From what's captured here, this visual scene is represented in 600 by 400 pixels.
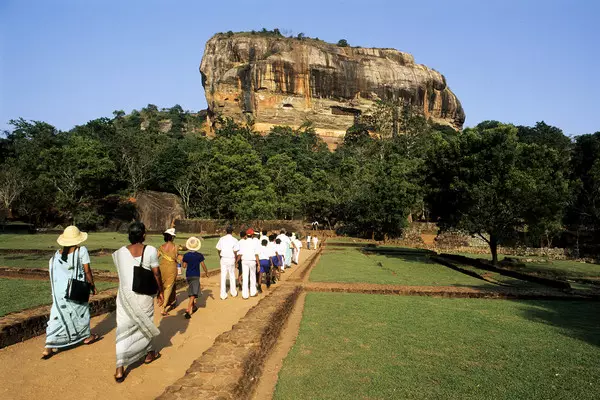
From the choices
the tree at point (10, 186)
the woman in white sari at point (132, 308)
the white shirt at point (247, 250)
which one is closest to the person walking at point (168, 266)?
the white shirt at point (247, 250)

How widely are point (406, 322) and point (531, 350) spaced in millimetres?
1831

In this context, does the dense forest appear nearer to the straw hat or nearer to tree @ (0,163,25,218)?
tree @ (0,163,25,218)

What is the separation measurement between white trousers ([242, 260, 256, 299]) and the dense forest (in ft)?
40.7

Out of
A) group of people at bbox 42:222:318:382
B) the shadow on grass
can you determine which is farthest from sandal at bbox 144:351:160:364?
the shadow on grass

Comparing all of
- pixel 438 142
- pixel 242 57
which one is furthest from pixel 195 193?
pixel 242 57

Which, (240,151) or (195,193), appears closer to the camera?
→ (240,151)

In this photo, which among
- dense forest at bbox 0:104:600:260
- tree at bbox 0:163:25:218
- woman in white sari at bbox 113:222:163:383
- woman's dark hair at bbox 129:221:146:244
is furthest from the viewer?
tree at bbox 0:163:25:218

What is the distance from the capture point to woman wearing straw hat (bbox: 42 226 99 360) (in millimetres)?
4672

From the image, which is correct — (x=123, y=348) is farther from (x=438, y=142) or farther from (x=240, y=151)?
(x=240, y=151)

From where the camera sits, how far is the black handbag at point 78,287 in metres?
4.66

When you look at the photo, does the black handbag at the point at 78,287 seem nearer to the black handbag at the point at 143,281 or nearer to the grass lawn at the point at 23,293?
the black handbag at the point at 143,281

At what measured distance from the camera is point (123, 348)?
13.0 feet

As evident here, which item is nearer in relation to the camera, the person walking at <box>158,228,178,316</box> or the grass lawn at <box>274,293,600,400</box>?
the grass lawn at <box>274,293,600,400</box>

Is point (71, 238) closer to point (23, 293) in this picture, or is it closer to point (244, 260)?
point (244, 260)
